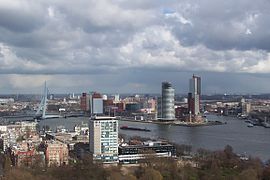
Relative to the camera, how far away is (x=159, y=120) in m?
23.1

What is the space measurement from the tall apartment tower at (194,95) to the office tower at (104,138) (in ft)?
45.6

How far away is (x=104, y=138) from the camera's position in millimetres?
9938

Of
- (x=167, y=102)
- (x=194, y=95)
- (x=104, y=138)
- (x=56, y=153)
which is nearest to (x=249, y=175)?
(x=104, y=138)

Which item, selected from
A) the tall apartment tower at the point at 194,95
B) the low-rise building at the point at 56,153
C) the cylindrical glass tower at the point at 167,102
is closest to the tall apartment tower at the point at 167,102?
the cylindrical glass tower at the point at 167,102

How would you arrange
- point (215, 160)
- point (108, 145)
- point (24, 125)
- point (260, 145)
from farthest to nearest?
point (24, 125), point (260, 145), point (108, 145), point (215, 160)

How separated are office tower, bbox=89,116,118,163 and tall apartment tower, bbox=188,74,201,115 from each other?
45.6 ft

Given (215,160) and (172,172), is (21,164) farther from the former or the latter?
(215,160)

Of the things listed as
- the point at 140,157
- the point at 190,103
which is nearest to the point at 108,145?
the point at 140,157

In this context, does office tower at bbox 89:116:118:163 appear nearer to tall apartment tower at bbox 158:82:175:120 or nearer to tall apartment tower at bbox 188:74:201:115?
tall apartment tower at bbox 158:82:175:120

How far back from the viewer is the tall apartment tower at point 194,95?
79.0 feet

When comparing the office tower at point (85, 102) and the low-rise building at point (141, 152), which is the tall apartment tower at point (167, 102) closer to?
the office tower at point (85, 102)

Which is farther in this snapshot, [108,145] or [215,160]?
[108,145]

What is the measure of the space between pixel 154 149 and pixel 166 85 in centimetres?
1308

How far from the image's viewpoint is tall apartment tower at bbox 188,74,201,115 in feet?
79.0
